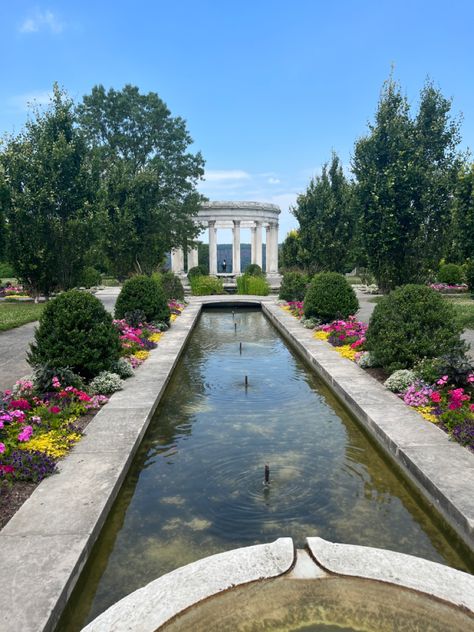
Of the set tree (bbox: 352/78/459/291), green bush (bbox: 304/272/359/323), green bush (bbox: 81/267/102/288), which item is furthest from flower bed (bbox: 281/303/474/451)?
green bush (bbox: 81/267/102/288)

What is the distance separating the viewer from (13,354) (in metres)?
12.3

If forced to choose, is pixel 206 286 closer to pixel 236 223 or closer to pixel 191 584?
pixel 236 223

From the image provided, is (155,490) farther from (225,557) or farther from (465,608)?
(465,608)

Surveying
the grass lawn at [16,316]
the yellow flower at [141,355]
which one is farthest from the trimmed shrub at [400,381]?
the grass lawn at [16,316]

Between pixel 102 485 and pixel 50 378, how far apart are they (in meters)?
3.58

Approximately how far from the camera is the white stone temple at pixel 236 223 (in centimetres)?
5297

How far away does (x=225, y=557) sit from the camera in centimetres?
398

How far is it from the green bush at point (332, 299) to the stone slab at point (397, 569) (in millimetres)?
13019

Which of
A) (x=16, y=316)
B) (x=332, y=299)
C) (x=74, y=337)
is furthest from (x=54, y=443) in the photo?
(x=16, y=316)

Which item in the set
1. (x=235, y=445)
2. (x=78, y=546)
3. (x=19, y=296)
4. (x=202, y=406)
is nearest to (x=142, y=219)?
(x=19, y=296)

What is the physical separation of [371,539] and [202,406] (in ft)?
15.5

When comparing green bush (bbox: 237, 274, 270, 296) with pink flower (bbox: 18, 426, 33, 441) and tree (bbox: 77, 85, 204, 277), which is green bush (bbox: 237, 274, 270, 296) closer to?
tree (bbox: 77, 85, 204, 277)

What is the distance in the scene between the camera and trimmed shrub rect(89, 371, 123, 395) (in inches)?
345

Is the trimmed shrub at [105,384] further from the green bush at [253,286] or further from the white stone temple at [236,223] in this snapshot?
the white stone temple at [236,223]
